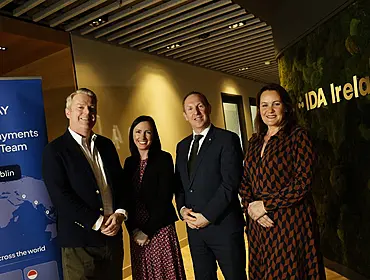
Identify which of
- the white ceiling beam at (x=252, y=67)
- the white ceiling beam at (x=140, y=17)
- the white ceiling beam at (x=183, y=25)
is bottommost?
the white ceiling beam at (x=252, y=67)

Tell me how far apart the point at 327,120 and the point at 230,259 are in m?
1.93

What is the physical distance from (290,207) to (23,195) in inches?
70.4

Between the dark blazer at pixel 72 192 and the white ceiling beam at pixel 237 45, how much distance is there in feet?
13.9

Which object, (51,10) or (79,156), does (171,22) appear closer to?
(51,10)

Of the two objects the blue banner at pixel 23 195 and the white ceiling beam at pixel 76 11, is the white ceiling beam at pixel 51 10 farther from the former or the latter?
the blue banner at pixel 23 195

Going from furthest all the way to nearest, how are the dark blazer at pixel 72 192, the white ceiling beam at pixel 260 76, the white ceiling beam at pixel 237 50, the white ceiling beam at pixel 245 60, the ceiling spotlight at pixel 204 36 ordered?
the white ceiling beam at pixel 260 76 < the white ceiling beam at pixel 245 60 < the white ceiling beam at pixel 237 50 < the ceiling spotlight at pixel 204 36 < the dark blazer at pixel 72 192

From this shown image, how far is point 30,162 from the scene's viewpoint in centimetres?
290

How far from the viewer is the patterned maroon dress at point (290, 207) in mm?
A: 2469

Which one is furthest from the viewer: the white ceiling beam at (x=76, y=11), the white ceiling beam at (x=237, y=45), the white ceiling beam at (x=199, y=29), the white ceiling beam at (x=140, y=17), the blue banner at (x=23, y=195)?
the white ceiling beam at (x=237, y=45)

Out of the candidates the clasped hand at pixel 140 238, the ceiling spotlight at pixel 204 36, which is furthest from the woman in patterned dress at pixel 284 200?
the ceiling spotlight at pixel 204 36

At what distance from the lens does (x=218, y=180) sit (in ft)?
9.06

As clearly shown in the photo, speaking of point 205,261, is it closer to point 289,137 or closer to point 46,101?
point 289,137

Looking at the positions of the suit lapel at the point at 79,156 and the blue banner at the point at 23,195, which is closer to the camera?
the suit lapel at the point at 79,156

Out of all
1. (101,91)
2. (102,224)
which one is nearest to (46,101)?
(101,91)
